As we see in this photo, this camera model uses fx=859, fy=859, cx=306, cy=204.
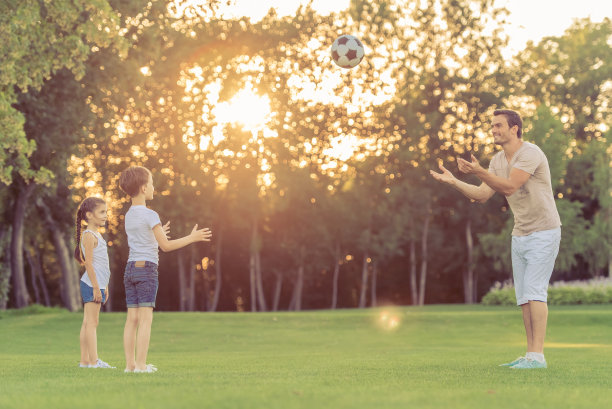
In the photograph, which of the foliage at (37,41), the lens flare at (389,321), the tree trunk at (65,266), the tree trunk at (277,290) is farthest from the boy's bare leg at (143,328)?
the tree trunk at (277,290)

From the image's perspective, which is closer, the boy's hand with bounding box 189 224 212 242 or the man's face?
the boy's hand with bounding box 189 224 212 242

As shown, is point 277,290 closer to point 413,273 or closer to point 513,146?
point 413,273

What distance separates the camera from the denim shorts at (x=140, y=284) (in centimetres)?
842

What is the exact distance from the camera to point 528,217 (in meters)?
9.13

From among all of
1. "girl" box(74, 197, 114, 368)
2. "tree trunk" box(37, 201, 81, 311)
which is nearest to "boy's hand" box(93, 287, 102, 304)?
"girl" box(74, 197, 114, 368)

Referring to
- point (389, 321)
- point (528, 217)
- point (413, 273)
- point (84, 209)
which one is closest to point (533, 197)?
point (528, 217)

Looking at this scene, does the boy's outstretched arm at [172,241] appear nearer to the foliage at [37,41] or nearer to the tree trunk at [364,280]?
the foliage at [37,41]

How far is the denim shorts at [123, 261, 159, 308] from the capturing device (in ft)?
27.6

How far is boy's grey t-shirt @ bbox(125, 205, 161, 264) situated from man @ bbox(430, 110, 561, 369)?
2914mm

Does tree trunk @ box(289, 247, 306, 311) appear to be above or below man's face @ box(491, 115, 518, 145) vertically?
below

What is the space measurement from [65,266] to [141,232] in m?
28.4

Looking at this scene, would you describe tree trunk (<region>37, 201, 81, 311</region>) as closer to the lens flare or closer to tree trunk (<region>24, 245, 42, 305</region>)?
the lens flare

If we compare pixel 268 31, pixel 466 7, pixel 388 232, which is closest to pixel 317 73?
pixel 268 31

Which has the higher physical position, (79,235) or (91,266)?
(79,235)
